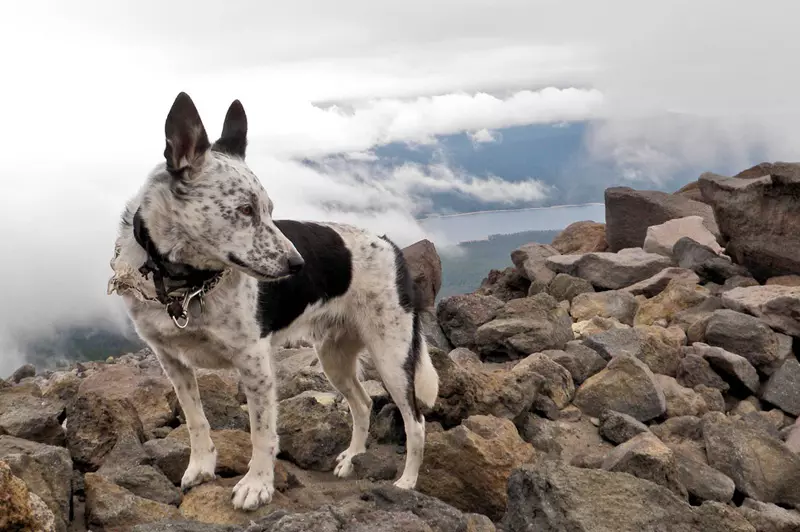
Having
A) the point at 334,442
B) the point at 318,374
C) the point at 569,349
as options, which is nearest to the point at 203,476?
the point at 334,442

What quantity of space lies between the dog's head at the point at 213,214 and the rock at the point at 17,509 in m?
1.43

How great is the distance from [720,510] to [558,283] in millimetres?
7213

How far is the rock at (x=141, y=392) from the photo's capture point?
5641 millimetres

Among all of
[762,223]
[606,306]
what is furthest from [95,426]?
[762,223]

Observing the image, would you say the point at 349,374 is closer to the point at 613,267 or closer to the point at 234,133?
the point at 234,133

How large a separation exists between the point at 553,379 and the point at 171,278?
3.88m

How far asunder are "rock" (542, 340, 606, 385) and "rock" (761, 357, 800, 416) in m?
1.60

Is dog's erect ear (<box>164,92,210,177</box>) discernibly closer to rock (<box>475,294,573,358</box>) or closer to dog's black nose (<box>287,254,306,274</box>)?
dog's black nose (<box>287,254,306,274</box>)

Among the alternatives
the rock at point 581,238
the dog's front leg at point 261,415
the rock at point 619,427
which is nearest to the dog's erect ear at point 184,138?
the dog's front leg at point 261,415

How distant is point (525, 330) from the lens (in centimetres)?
817

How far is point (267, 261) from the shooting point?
4.18 m

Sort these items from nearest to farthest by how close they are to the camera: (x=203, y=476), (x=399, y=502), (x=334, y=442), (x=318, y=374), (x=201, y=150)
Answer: (x=399, y=502)
(x=201, y=150)
(x=203, y=476)
(x=334, y=442)
(x=318, y=374)

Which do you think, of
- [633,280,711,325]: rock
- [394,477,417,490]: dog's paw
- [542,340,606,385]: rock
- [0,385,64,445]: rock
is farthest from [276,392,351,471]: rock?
[633,280,711,325]: rock

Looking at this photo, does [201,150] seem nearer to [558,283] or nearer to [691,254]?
[558,283]
